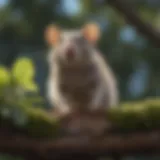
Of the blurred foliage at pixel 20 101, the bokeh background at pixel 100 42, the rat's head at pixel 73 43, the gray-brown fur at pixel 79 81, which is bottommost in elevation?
the blurred foliage at pixel 20 101

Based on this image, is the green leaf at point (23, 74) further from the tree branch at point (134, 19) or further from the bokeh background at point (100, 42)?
the bokeh background at point (100, 42)

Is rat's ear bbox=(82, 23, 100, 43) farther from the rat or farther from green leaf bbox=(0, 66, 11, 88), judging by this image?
green leaf bbox=(0, 66, 11, 88)

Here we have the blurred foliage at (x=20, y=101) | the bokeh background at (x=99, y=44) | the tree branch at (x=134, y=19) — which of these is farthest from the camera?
the bokeh background at (x=99, y=44)

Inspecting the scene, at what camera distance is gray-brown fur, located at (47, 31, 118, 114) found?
3.97 ft

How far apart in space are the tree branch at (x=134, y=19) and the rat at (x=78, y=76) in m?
0.10

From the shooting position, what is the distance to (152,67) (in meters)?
1.95

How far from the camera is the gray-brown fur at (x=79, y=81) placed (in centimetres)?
121

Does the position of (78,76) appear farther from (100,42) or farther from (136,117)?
(100,42)

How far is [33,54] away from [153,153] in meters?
1.17

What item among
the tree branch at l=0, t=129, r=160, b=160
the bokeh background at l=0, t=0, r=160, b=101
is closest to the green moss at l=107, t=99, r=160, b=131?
the tree branch at l=0, t=129, r=160, b=160

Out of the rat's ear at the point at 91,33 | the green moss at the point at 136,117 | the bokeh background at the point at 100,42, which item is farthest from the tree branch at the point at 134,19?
the bokeh background at the point at 100,42

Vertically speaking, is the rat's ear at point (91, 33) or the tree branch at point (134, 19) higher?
the rat's ear at point (91, 33)

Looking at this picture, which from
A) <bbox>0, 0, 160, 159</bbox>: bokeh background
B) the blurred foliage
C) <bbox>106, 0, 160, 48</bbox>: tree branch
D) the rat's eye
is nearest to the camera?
the blurred foliage

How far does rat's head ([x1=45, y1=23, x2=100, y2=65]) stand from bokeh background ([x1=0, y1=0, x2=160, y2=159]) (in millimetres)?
519
